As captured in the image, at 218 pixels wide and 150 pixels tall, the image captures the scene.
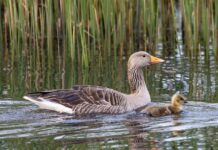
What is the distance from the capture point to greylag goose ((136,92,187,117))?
13539 mm

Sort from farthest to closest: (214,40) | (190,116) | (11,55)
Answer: (11,55) → (214,40) → (190,116)

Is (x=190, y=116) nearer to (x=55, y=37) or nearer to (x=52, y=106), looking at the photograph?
(x=52, y=106)

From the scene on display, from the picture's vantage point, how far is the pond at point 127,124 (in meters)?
11.1

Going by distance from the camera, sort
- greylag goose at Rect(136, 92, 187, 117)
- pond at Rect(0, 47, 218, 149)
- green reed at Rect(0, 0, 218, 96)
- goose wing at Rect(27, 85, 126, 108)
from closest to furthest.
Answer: pond at Rect(0, 47, 218, 149)
greylag goose at Rect(136, 92, 187, 117)
goose wing at Rect(27, 85, 126, 108)
green reed at Rect(0, 0, 218, 96)

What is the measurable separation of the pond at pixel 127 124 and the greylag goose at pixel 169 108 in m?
0.12

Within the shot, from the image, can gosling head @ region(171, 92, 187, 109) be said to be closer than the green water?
No

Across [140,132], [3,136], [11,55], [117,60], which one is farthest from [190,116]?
[11,55]

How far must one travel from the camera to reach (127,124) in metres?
12.8

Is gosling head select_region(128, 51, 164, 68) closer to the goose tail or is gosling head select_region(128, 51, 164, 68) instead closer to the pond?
the pond

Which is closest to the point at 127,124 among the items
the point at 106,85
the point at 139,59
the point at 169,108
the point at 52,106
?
→ the point at 169,108

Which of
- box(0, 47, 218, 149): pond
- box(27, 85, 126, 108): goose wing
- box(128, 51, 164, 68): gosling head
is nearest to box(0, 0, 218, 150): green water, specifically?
box(0, 47, 218, 149): pond

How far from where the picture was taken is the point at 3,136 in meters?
11.7

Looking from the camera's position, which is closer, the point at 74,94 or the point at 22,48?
the point at 74,94

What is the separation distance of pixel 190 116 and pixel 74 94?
2097 mm
